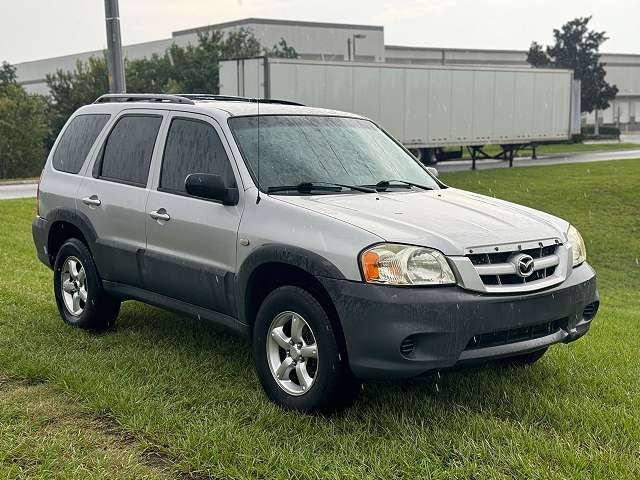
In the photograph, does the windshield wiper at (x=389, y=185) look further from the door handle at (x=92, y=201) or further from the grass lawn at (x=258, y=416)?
the door handle at (x=92, y=201)

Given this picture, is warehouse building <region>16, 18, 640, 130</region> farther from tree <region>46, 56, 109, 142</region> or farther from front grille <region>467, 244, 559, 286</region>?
front grille <region>467, 244, 559, 286</region>

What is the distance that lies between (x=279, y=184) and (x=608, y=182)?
60.5 feet

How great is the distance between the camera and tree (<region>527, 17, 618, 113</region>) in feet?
205

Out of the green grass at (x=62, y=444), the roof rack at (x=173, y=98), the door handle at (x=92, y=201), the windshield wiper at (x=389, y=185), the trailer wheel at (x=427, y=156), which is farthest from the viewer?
the trailer wheel at (x=427, y=156)

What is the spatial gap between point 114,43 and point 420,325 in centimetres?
915

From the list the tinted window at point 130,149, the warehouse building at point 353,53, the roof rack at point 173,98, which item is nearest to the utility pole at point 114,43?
the roof rack at point 173,98

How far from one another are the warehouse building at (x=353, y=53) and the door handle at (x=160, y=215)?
53227 millimetres

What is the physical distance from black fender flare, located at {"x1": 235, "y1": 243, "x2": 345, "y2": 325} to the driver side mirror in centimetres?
43

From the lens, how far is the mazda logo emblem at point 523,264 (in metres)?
4.38

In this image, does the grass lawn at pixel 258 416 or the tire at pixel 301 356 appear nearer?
the grass lawn at pixel 258 416

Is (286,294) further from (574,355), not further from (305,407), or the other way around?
(574,355)

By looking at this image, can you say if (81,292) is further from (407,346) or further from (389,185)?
(407,346)

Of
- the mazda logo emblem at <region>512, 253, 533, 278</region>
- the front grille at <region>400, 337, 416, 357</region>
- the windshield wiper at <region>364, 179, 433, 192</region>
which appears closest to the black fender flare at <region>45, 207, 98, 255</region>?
the windshield wiper at <region>364, 179, 433, 192</region>

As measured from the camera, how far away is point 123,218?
593cm
